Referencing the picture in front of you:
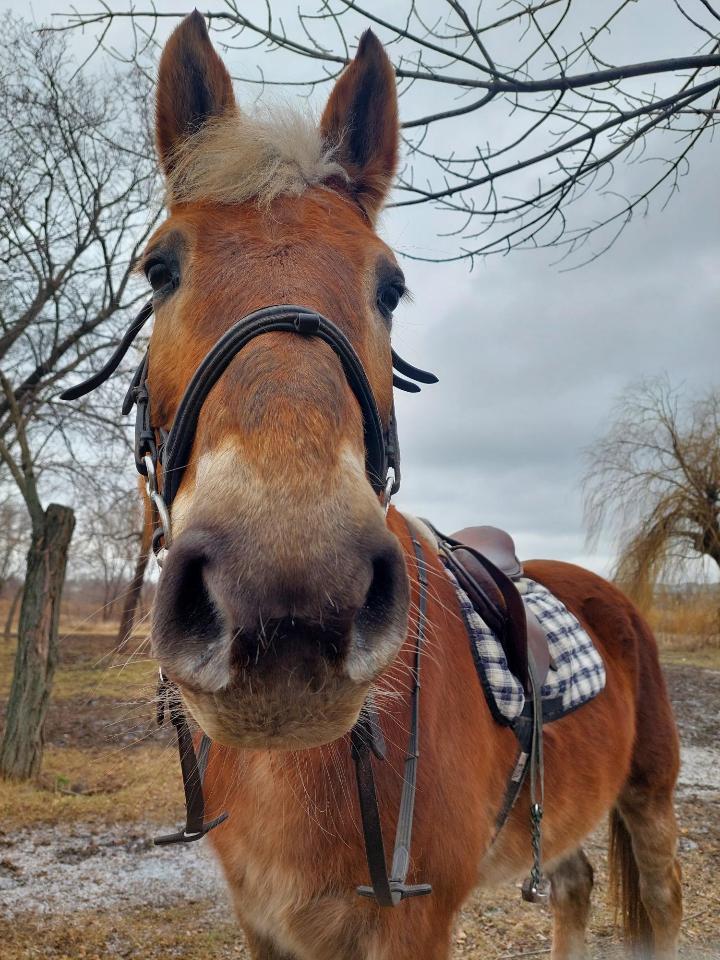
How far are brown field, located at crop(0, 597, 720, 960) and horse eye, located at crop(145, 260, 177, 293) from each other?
1026mm

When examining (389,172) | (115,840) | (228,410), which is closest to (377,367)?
(228,410)

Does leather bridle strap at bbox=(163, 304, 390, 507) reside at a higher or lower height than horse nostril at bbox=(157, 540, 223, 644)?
higher

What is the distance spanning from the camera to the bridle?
1443 mm

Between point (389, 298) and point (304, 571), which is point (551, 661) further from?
point (304, 571)

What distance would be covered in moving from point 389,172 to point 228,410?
1.47 metres

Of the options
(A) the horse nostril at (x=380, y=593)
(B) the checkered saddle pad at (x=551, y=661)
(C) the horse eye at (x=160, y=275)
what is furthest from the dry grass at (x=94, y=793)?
(A) the horse nostril at (x=380, y=593)

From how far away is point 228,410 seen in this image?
4.30 ft

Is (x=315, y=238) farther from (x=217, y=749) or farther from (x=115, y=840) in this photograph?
Answer: (x=115, y=840)

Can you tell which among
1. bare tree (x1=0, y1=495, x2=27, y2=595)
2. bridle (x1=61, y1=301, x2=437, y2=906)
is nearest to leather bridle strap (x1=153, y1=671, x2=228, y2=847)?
bridle (x1=61, y1=301, x2=437, y2=906)

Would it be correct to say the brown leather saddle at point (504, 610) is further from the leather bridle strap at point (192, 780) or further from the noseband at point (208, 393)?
the leather bridle strap at point (192, 780)

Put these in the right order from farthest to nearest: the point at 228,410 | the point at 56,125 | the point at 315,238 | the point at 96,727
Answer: the point at 96,727 → the point at 56,125 → the point at 315,238 → the point at 228,410

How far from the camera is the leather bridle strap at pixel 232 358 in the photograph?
4.69ft

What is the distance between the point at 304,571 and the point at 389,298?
1.20 m

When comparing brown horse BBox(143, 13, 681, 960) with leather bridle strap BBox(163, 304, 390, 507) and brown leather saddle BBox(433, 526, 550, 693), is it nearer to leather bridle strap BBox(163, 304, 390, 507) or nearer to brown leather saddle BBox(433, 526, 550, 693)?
leather bridle strap BBox(163, 304, 390, 507)
